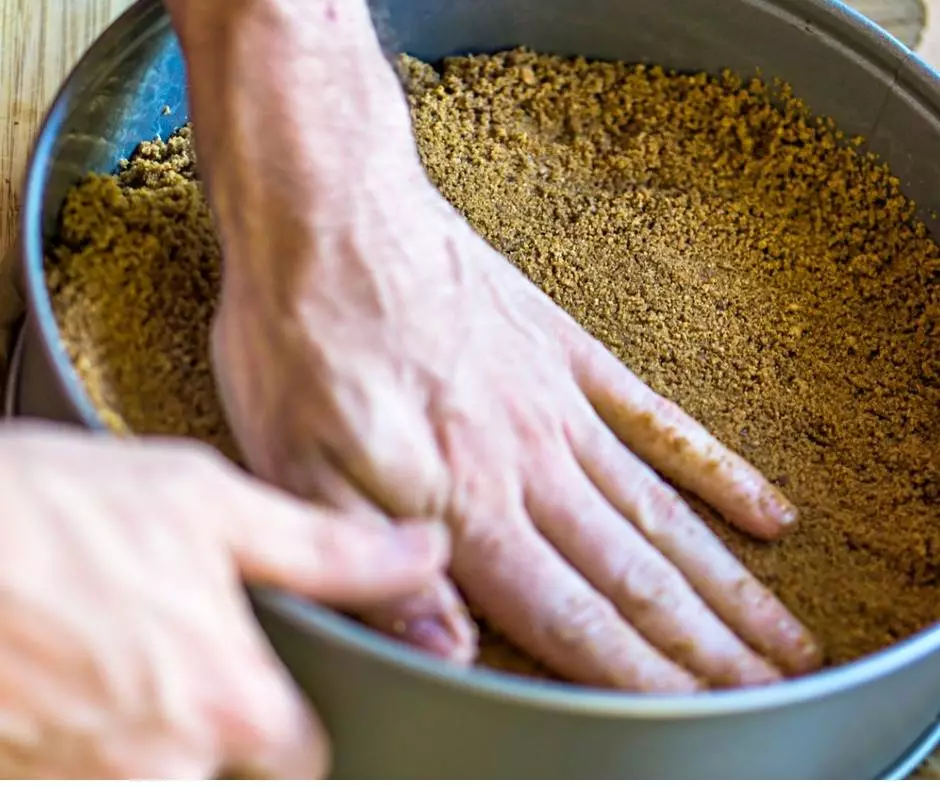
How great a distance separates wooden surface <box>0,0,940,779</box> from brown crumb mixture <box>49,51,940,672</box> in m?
0.24

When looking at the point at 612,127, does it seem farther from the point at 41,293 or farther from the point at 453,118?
the point at 41,293

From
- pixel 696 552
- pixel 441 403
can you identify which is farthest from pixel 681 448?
pixel 441 403

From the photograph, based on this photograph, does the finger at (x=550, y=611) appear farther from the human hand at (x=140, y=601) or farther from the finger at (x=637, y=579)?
the human hand at (x=140, y=601)

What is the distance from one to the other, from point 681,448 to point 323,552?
327 mm

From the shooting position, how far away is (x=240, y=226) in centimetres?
71

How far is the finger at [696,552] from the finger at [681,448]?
0.03m

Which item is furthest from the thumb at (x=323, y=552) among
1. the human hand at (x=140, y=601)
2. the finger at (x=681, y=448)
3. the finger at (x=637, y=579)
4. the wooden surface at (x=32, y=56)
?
the wooden surface at (x=32, y=56)

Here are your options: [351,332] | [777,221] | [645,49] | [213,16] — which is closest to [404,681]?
[351,332]

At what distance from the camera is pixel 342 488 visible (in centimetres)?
63

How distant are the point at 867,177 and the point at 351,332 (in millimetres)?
590

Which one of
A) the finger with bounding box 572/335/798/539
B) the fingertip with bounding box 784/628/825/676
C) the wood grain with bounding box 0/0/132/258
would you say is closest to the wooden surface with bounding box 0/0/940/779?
the wood grain with bounding box 0/0/132/258

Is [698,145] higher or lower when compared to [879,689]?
higher

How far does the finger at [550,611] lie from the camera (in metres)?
0.63

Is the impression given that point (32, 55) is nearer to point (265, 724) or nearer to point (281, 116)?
point (281, 116)
